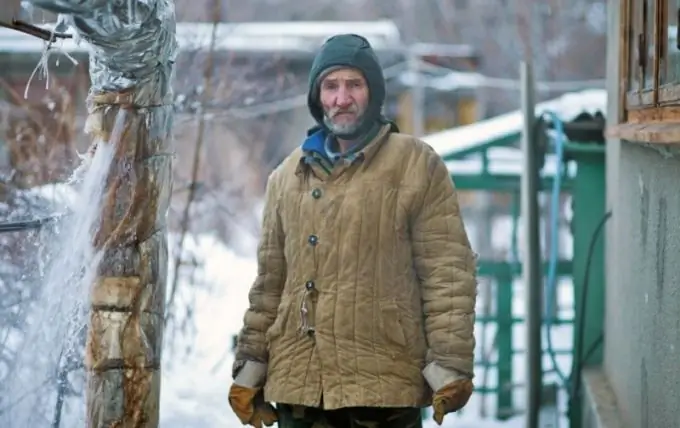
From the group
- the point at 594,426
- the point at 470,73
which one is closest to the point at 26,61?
the point at 594,426

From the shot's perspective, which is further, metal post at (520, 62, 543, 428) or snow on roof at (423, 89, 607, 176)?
snow on roof at (423, 89, 607, 176)

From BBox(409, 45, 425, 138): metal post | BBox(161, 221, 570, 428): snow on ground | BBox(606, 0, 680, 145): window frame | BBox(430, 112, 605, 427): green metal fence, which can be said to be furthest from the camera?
BBox(409, 45, 425, 138): metal post

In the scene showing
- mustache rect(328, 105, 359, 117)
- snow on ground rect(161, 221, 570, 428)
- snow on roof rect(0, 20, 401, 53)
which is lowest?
snow on ground rect(161, 221, 570, 428)

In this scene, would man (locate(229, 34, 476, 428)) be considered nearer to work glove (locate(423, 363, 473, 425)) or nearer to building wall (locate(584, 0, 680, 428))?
work glove (locate(423, 363, 473, 425))

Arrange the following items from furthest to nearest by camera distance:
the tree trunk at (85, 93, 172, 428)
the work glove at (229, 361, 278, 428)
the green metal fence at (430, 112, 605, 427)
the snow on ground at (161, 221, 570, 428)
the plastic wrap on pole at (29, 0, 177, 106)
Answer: the green metal fence at (430, 112, 605, 427) → the snow on ground at (161, 221, 570, 428) → the work glove at (229, 361, 278, 428) → the tree trunk at (85, 93, 172, 428) → the plastic wrap on pole at (29, 0, 177, 106)

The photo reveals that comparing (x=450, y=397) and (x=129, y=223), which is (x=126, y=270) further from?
(x=450, y=397)

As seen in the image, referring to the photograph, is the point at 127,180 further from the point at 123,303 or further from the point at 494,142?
the point at 494,142

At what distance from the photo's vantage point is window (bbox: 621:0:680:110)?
3.63m

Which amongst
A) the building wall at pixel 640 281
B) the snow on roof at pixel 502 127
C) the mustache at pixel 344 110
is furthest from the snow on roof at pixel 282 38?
the mustache at pixel 344 110

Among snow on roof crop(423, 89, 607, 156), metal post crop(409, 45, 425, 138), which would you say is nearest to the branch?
snow on roof crop(423, 89, 607, 156)

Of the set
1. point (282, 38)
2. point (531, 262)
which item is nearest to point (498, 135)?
point (531, 262)

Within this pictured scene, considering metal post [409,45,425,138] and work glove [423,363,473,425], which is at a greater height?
metal post [409,45,425,138]

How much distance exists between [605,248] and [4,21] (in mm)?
3850

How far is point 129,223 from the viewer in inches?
138
